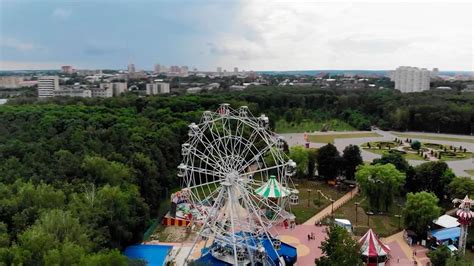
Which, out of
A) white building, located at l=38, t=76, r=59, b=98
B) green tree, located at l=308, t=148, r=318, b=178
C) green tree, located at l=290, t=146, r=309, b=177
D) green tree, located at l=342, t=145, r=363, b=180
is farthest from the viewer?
white building, located at l=38, t=76, r=59, b=98

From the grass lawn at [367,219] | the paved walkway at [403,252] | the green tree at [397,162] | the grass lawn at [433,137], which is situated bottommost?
the paved walkway at [403,252]

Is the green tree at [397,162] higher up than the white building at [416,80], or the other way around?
the white building at [416,80]

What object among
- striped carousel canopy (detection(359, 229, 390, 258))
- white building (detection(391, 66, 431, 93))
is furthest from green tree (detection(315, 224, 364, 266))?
white building (detection(391, 66, 431, 93))

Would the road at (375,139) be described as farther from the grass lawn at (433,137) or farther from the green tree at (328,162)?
the green tree at (328,162)

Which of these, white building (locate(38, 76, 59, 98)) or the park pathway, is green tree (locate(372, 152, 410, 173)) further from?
white building (locate(38, 76, 59, 98))

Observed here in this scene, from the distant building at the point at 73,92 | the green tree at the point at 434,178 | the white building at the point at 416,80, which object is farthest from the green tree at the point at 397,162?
the white building at the point at 416,80

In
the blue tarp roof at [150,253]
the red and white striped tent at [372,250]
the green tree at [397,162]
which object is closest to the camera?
the blue tarp roof at [150,253]

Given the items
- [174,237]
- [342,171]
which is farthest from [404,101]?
[174,237]

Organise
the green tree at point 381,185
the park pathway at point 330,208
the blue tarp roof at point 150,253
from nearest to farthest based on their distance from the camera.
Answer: the blue tarp roof at point 150,253, the park pathway at point 330,208, the green tree at point 381,185
